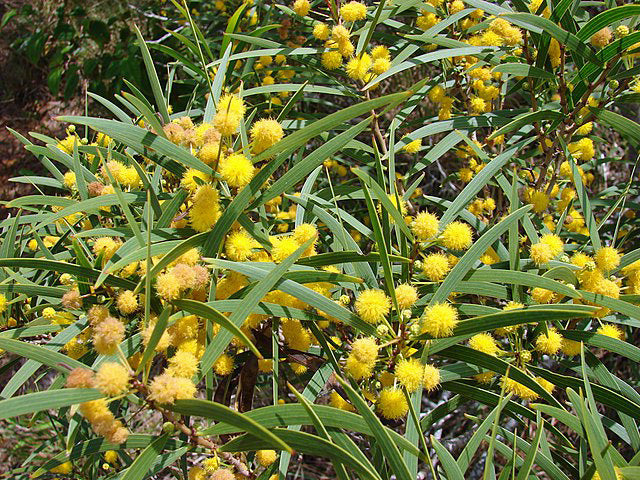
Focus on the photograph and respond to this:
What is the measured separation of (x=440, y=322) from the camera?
0.95 m

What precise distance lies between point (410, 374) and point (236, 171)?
549mm

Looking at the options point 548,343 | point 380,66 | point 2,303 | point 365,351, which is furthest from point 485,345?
point 2,303

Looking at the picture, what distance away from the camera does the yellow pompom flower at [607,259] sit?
120 cm

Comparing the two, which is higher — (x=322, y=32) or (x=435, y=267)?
(x=322, y=32)

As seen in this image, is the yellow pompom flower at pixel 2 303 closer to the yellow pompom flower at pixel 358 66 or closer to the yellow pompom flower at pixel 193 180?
the yellow pompom flower at pixel 193 180

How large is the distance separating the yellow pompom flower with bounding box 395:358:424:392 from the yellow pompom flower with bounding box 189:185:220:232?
504mm

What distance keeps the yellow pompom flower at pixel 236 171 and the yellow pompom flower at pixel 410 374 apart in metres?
0.51

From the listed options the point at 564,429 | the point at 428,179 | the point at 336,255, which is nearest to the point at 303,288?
the point at 336,255

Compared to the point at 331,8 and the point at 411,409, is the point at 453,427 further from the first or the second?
the point at 331,8

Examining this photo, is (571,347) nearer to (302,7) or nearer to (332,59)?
(332,59)

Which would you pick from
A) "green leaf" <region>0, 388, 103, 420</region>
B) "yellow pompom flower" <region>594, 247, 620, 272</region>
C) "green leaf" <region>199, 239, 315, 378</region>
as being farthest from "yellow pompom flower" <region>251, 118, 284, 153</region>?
"yellow pompom flower" <region>594, 247, 620, 272</region>

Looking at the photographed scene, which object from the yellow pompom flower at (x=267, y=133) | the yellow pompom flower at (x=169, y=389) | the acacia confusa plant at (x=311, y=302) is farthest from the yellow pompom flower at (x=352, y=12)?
the yellow pompom flower at (x=169, y=389)

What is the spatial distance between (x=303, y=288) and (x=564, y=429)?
2.63 m

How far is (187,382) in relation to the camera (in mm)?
844
